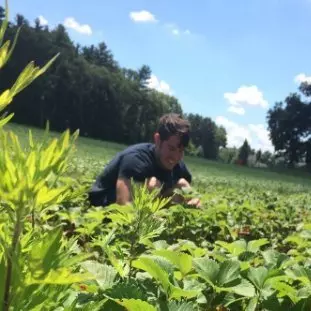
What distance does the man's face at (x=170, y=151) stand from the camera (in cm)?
361

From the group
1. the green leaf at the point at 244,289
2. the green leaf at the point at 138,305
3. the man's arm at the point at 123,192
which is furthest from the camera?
the man's arm at the point at 123,192

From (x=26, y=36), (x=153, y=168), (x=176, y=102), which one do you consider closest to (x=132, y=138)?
(x=26, y=36)

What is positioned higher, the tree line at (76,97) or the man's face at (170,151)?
the tree line at (76,97)

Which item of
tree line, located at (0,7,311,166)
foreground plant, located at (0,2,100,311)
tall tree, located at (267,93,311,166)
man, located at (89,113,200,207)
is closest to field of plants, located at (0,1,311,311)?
foreground plant, located at (0,2,100,311)

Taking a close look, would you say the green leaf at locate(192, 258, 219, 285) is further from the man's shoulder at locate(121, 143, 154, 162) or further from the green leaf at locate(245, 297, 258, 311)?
the man's shoulder at locate(121, 143, 154, 162)

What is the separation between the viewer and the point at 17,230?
511 millimetres

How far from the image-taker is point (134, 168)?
3.66 metres

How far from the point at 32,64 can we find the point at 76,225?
6.29ft

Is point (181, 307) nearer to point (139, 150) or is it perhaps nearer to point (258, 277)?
point (258, 277)

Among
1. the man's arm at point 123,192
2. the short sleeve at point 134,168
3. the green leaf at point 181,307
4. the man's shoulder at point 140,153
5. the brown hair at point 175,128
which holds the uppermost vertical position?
the brown hair at point 175,128

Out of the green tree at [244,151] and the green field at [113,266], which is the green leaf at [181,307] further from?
the green tree at [244,151]

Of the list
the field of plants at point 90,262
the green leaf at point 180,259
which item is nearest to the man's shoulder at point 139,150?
the field of plants at point 90,262

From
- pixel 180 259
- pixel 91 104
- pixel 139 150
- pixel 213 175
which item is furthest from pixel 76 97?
pixel 180 259

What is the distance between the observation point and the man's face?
3.61 m
